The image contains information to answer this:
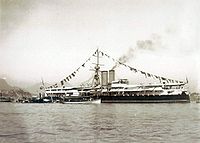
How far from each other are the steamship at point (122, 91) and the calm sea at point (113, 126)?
2.9 inches

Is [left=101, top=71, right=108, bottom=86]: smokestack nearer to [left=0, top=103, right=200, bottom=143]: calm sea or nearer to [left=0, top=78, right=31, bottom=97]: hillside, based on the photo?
[left=0, top=103, right=200, bottom=143]: calm sea

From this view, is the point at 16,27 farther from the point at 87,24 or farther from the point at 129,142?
the point at 129,142

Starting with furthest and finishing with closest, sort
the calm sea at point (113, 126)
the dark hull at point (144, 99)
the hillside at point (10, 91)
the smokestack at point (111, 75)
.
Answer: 1. the dark hull at point (144, 99)
2. the hillside at point (10, 91)
3. the smokestack at point (111, 75)
4. the calm sea at point (113, 126)

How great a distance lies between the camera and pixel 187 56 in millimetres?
2258

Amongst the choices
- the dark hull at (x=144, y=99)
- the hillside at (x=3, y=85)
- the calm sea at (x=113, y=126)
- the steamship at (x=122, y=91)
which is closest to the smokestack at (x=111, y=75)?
the steamship at (x=122, y=91)

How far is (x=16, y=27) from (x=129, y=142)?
3.26ft

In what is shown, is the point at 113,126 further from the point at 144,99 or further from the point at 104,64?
the point at 144,99

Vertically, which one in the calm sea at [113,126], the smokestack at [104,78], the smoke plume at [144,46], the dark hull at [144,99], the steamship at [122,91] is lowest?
the calm sea at [113,126]

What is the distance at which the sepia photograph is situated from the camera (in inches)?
88.7

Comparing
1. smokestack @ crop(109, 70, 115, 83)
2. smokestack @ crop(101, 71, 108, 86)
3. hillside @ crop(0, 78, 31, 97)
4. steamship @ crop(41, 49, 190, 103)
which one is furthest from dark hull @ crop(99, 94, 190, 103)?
hillside @ crop(0, 78, 31, 97)

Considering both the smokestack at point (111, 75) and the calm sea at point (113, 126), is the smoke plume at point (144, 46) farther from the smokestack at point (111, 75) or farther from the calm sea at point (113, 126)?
the calm sea at point (113, 126)

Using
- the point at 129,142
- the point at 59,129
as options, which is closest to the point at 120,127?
the point at 129,142

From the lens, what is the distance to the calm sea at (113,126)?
2.21m

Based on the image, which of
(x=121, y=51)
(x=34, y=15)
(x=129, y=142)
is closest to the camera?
(x=129, y=142)
